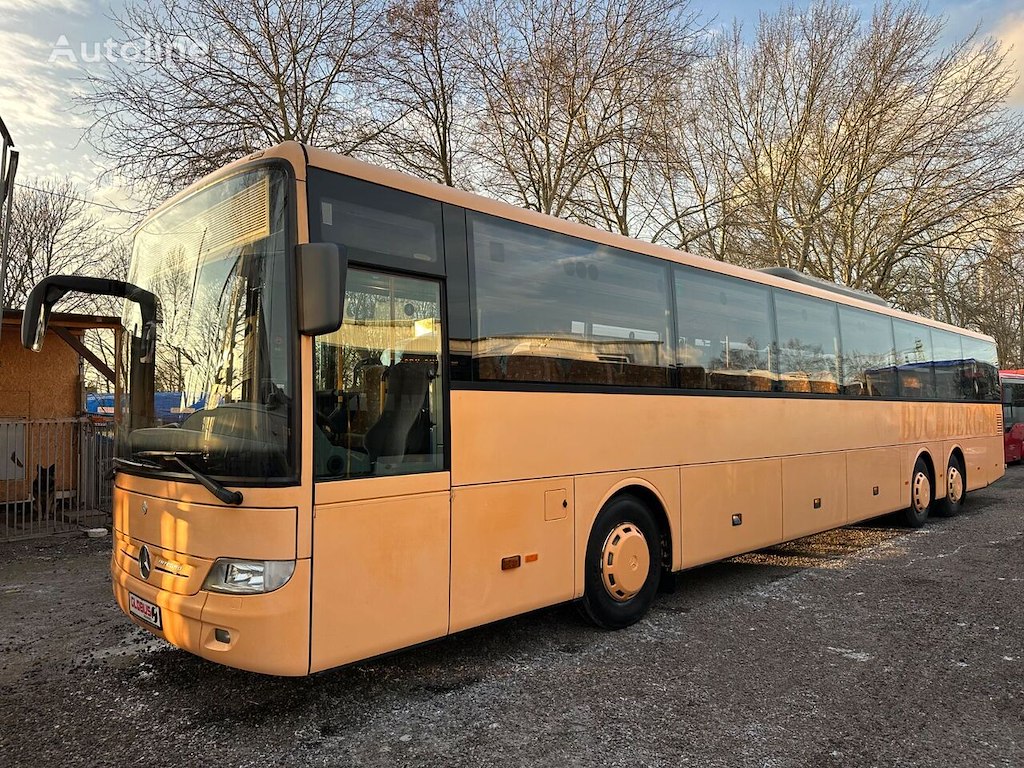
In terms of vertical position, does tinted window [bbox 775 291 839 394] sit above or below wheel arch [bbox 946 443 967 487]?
above

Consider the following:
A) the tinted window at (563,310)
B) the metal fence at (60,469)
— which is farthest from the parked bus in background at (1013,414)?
the metal fence at (60,469)

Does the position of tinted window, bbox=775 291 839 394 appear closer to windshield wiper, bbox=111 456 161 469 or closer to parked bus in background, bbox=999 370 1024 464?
windshield wiper, bbox=111 456 161 469

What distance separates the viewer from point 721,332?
6773 mm

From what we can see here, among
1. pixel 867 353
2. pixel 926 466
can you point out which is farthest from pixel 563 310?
pixel 926 466

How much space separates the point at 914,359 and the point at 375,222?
31.3 ft

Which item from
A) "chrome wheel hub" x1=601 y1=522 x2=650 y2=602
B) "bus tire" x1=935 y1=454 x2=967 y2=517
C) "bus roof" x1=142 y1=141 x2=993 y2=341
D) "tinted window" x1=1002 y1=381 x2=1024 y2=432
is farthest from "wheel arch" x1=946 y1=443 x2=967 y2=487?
"tinted window" x1=1002 y1=381 x2=1024 y2=432

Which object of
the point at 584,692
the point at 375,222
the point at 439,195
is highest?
the point at 439,195

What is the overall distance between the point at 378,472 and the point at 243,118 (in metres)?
12.3

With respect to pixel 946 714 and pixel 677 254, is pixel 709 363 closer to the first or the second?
pixel 677 254

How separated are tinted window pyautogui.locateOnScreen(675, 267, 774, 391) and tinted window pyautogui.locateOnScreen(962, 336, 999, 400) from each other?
7513 millimetres

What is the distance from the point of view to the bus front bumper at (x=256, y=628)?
348 cm

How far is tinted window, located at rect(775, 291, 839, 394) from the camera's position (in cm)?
764

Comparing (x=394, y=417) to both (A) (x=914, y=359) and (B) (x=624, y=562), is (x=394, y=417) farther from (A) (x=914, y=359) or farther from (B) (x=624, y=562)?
(A) (x=914, y=359)

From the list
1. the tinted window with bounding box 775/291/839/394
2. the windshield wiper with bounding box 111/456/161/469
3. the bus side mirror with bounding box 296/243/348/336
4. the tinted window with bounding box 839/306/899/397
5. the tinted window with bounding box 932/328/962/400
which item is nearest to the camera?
the bus side mirror with bounding box 296/243/348/336
